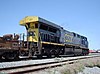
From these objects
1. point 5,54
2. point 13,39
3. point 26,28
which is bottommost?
point 5,54

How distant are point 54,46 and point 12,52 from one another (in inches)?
302

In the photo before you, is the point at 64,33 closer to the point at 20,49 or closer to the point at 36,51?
the point at 36,51

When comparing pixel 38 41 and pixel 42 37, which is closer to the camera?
pixel 38 41

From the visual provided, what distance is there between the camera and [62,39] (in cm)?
2348

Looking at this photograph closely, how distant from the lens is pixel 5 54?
13258 millimetres

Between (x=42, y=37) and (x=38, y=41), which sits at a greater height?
(x=42, y=37)

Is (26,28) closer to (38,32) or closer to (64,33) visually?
(38,32)

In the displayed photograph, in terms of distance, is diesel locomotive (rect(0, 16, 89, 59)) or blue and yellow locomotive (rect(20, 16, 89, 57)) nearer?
diesel locomotive (rect(0, 16, 89, 59))

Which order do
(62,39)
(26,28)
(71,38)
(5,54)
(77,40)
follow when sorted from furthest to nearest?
(77,40)
(71,38)
(62,39)
(26,28)
(5,54)

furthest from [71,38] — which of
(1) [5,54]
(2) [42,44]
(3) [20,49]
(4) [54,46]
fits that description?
(1) [5,54]

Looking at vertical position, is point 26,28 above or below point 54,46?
above

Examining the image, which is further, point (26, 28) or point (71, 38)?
point (71, 38)

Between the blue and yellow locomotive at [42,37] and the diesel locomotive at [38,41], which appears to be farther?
the blue and yellow locomotive at [42,37]

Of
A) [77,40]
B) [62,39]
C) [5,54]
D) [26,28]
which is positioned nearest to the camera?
[5,54]
